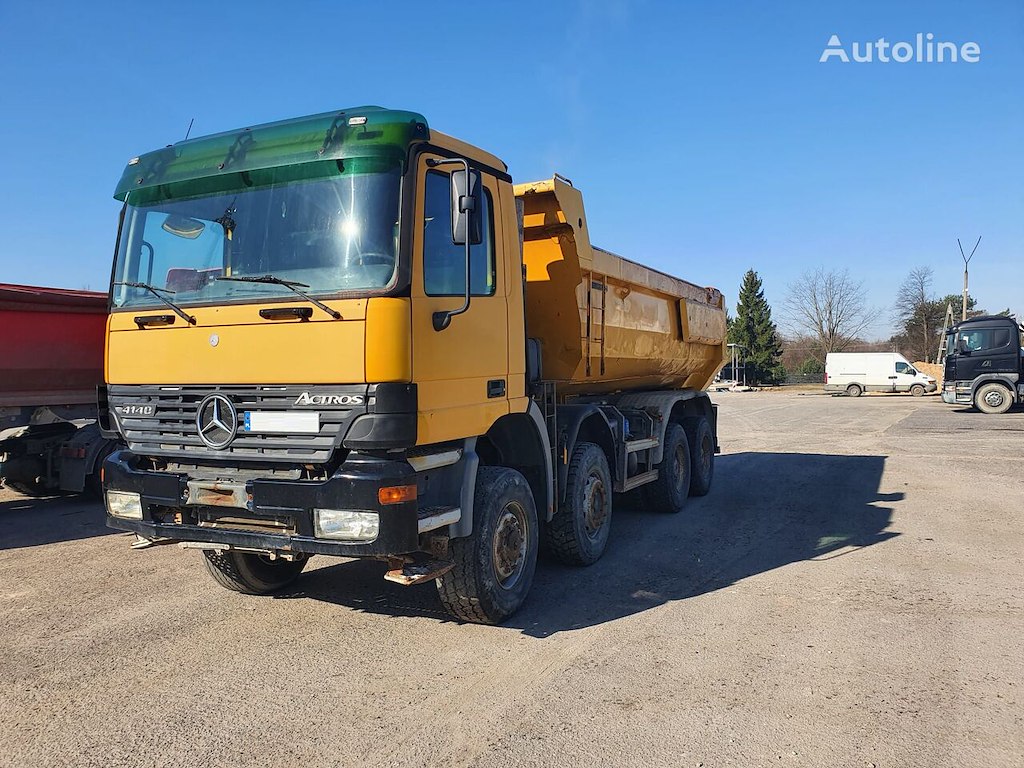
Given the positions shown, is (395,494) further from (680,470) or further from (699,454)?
(699,454)

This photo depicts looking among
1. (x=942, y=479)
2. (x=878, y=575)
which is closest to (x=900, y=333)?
(x=942, y=479)

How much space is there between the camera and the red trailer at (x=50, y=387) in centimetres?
877

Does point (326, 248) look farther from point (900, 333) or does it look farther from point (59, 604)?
point (900, 333)

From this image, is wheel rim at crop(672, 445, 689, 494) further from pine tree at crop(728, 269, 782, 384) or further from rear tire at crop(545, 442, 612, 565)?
pine tree at crop(728, 269, 782, 384)

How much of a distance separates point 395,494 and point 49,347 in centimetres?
711

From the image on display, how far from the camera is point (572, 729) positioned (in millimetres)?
3627

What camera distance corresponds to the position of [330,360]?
161 inches

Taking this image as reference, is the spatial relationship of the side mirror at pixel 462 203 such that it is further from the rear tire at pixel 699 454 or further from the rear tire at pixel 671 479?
the rear tire at pixel 699 454

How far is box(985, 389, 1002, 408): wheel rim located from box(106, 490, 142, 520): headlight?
88.0ft

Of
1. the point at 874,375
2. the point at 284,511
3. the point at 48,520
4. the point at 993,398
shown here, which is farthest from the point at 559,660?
the point at 874,375

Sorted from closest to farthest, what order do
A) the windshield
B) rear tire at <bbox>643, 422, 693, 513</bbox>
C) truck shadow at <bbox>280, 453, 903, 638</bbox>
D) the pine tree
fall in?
the windshield → truck shadow at <bbox>280, 453, 903, 638</bbox> → rear tire at <bbox>643, 422, 693, 513</bbox> → the pine tree

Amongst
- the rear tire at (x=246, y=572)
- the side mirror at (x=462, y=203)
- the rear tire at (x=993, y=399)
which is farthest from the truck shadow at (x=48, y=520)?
the rear tire at (x=993, y=399)

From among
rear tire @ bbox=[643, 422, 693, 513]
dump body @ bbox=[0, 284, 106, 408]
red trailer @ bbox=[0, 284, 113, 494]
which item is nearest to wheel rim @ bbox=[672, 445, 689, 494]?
rear tire @ bbox=[643, 422, 693, 513]

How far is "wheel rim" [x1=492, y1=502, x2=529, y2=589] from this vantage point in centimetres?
510
